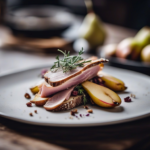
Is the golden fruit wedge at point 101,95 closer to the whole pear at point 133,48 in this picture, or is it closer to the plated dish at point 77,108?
the plated dish at point 77,108

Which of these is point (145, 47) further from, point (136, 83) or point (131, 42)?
point (136, 83)

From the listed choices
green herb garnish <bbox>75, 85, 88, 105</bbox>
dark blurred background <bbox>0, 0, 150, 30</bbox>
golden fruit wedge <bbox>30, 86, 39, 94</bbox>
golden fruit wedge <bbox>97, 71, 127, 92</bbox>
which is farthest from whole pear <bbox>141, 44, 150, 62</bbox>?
dark blurred background <bbox>0, 0, 150, 30</bbox>

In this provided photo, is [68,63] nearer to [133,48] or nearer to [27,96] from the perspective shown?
[27,96]

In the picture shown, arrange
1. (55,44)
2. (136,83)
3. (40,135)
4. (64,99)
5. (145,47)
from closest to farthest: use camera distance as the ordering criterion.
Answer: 1. (40,135)
2. (64,99)
3. (136,83)
4. (145,47)
5. (55,44)

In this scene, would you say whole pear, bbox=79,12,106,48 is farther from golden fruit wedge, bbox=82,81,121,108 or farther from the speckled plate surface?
golden fruit wedge, bbox=82,81,121,108

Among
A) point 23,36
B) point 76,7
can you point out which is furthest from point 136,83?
point 76,7
